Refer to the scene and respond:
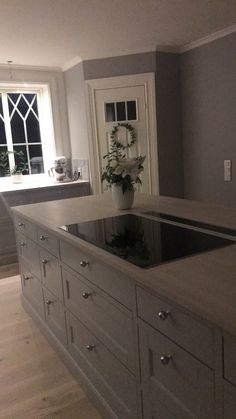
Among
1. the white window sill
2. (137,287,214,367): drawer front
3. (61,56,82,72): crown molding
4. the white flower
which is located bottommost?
(137,287,214,367): drawer front

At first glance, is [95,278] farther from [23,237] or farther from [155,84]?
[155,84]

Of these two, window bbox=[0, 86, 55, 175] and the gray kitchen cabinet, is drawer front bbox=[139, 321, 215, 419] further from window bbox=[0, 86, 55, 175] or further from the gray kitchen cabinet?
window bbox=[0, 86, 55, 175]

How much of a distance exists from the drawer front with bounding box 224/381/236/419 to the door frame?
320 centimetres

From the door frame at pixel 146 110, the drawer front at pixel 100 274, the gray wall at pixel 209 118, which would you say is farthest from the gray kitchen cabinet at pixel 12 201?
the drawer front at pixel 100 274

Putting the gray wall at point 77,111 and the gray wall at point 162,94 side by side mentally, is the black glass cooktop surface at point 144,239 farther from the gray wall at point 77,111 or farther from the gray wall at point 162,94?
the gray wall at point 77,111

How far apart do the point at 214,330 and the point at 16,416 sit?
51.5 inches

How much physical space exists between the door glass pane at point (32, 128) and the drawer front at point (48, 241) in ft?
8.82

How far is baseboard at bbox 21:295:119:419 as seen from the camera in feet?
5.24

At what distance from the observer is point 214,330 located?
34.5 inches

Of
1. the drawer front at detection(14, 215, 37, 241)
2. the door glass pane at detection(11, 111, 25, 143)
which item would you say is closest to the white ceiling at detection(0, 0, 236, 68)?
the door glass pane at detection(11, 111, 25, 143)

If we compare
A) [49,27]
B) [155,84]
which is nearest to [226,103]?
[155,84]

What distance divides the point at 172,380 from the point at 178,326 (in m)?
0.20

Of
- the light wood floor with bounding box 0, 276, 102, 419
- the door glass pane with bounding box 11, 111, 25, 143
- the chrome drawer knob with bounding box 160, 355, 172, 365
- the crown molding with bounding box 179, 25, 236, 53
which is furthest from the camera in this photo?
the door glass pane with bounding box 11, 111, 25, 143

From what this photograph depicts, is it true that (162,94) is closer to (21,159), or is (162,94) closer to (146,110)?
(146,110)
